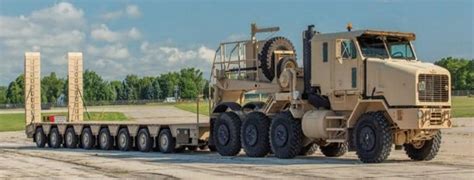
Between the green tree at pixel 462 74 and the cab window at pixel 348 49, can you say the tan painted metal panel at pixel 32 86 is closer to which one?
the cab window at pixel 348 49

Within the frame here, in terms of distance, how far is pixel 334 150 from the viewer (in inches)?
979

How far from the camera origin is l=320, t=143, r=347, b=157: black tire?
24737 mm

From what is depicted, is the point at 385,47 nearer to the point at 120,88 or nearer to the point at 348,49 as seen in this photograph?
the point at 348,49

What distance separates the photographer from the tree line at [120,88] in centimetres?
14962

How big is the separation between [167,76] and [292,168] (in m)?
152

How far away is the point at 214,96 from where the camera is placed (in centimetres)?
2641

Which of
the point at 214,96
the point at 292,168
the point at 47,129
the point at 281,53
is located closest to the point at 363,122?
the point at 292,168

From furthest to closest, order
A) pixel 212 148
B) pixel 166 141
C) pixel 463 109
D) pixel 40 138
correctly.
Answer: pixel 463 109, pixel 40 138, pixel 212 148, pixel 166 141

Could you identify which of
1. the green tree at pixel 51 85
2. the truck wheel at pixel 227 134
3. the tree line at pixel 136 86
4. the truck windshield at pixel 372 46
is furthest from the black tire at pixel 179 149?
the green tree at pixel 51 85

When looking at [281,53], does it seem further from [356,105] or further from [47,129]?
[47,129]

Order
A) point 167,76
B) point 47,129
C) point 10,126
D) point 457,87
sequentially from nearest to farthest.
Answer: point 47,129, point 10,126, point 457,87, point 167,76

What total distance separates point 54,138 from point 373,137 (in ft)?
56.5

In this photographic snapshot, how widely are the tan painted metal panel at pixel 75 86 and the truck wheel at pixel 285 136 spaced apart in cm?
1612

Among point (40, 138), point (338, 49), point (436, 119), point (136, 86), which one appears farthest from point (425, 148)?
point (136, 86)
